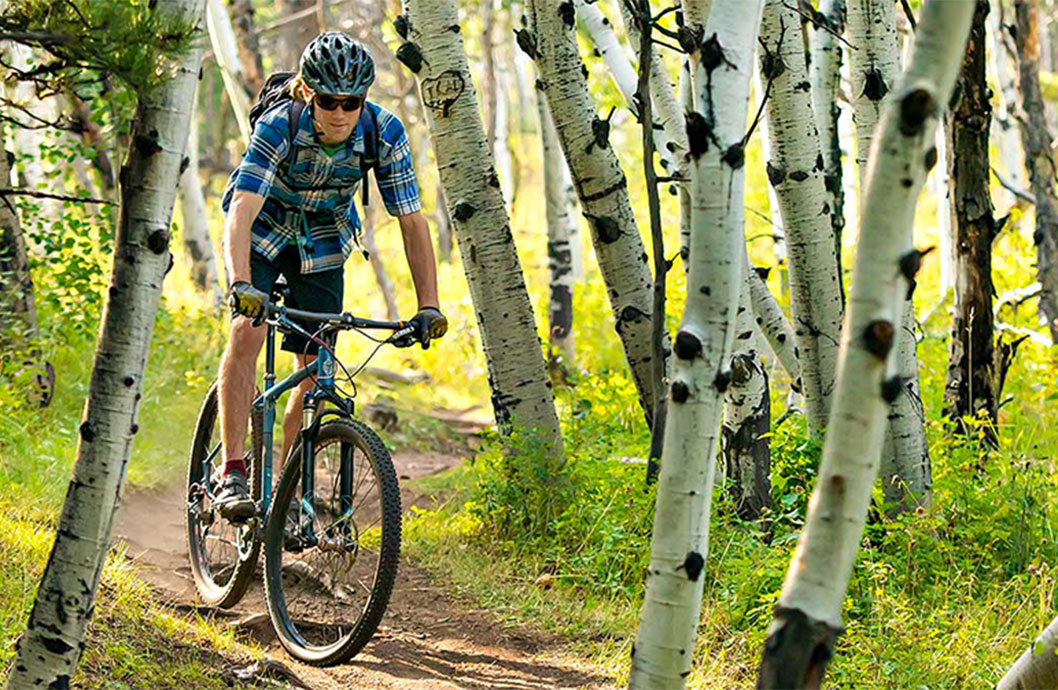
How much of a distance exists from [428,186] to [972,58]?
71.1ft

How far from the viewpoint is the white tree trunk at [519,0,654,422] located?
6.27m

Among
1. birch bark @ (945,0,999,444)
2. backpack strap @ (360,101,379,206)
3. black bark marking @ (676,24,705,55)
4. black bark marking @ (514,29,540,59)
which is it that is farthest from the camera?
black bark marking @ (514,29,540,59)

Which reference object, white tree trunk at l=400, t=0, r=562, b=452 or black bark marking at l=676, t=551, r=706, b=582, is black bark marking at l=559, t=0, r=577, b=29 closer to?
white tree trunk at l=400, t=0, r=562, b=452

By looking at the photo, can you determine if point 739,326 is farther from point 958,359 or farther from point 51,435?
point 51,435

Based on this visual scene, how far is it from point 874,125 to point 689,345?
306 centimetres

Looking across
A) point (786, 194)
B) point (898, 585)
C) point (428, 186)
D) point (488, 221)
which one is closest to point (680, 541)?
point (898, 585)

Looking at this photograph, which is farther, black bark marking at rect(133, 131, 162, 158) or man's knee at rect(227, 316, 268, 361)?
man's knee at rect(227, 316, 268, 361)

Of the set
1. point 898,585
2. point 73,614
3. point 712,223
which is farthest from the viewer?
point 898,585

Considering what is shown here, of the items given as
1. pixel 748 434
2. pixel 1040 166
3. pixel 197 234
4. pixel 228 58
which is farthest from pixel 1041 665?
pixel 197 234

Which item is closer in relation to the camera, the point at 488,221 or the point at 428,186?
the point at 488,221

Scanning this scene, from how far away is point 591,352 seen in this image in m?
12.1

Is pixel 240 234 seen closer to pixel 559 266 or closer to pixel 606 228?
pixel 606 228

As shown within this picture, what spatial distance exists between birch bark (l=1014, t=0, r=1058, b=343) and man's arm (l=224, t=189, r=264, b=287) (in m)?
5.53

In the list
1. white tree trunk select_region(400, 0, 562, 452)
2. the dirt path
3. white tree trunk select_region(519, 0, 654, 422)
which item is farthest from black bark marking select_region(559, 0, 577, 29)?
the dirt path
